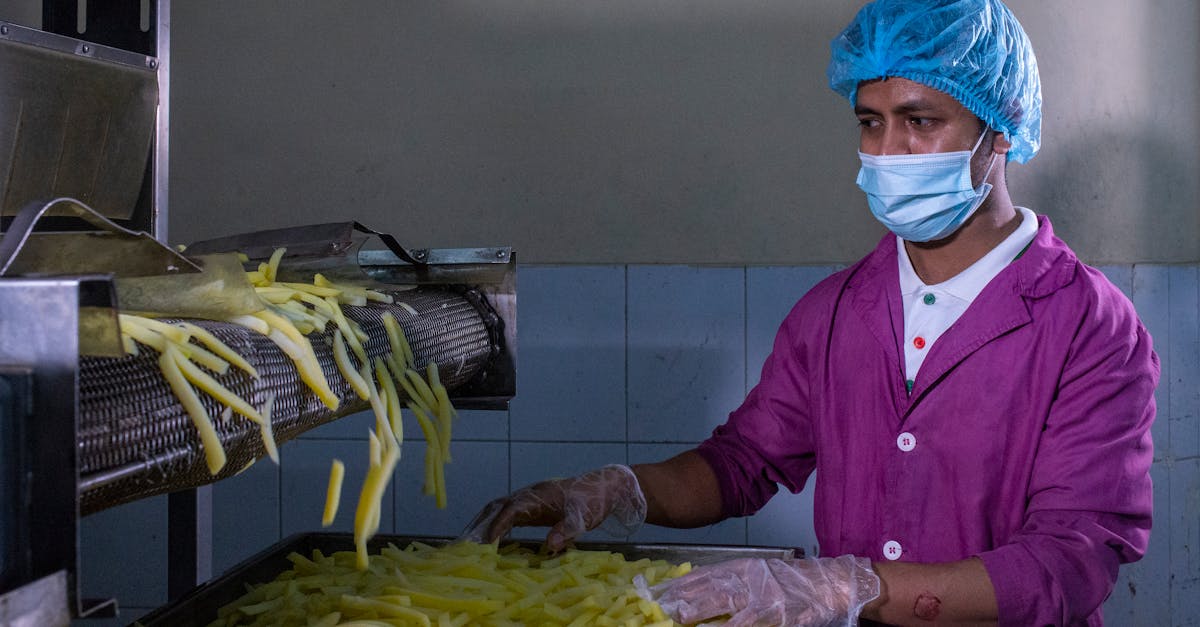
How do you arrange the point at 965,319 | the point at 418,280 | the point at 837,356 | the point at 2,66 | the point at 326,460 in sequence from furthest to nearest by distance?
the point at 326,460 → the point at 837,356 → the point at 965,319 → the point at 418,280 → the point at 2,66

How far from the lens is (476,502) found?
299 centimetres

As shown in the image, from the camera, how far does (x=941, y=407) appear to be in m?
1.70

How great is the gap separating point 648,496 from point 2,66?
50.1 inches

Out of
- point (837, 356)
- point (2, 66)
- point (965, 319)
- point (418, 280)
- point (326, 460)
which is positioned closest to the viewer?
point (2, 66)

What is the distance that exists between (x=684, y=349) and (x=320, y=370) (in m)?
2.05

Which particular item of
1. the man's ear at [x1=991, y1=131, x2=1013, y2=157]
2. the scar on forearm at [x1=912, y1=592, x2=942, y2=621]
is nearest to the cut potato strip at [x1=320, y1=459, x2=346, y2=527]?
the scar on forearm at [x1=912, y1=592, x2=942, y2=621]

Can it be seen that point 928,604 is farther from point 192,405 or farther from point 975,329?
point 192,405

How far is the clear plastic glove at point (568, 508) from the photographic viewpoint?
1723 mm

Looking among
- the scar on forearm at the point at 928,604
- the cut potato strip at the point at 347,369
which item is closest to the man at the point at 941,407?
the scar on forearm at the point at 928,604

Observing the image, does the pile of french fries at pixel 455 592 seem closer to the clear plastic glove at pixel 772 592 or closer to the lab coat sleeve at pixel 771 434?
the clear plastic glove at pixel 772 592

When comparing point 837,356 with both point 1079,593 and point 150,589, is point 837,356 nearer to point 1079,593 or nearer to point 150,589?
point 1079,593

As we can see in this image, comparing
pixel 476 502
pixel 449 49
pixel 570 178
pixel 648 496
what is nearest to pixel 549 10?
pixel 449 49

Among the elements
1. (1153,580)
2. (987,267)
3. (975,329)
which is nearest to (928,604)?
(975,329)

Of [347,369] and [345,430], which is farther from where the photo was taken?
[345,430]
